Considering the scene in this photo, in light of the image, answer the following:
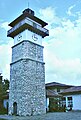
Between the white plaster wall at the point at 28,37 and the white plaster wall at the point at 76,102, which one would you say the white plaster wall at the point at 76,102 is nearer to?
the white plaster wall at the point at 76,102

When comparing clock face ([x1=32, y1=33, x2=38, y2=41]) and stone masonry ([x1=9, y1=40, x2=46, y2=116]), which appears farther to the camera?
clock face ([x1=32, y1=33, x2=38, y2=41])

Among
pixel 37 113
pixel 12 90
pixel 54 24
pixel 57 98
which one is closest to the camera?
pixel 54 24

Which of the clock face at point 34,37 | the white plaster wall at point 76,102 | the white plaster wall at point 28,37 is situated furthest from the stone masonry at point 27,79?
the white plaster wall at point 76,102

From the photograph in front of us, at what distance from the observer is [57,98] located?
2617 cm

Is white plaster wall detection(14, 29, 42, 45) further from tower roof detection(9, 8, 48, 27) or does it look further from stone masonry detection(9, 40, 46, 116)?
tower roof detection(9, 8, 48, 27)

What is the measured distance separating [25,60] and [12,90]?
4153 mm

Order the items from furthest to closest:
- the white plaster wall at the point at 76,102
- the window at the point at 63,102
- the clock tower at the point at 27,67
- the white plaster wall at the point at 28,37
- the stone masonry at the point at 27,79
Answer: the window at the point at 63,102 → the white plaster wall at the point at 76,102 → the white plaster wall at the point at 28,37 → the clock tower at the point at 27,67 → the stone masonry at the point at 27,79

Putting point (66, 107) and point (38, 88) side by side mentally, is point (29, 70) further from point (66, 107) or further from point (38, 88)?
point (66, 107)

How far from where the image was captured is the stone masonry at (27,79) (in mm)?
20391

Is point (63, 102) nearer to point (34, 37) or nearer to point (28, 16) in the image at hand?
point (34, 37)

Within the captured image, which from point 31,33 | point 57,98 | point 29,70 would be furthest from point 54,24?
point 57,98

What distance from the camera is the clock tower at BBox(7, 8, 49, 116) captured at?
2055 cm

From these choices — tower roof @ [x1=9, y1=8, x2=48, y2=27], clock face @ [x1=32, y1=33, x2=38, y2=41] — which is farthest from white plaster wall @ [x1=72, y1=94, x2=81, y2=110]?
tower roof @ [x1=9, y1=8, x2=48, y2=27]

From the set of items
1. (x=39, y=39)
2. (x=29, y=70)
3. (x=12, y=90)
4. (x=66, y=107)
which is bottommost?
(x=66, y=107)
